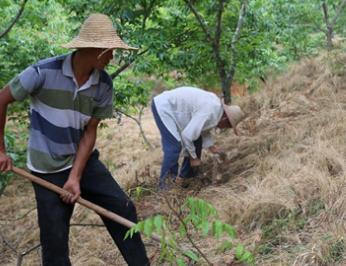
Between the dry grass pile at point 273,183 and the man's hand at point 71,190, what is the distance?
104 centimetres

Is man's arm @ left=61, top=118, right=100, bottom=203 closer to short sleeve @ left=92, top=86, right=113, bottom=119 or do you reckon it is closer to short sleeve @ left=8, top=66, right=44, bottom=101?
short sleeve @ left=92, top=86, right=113, bottom=119

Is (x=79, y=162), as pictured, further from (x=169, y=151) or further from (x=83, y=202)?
(x=169, y=151)

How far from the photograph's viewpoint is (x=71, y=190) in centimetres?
308

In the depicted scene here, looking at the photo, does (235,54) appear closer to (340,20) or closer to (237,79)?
(237,79)

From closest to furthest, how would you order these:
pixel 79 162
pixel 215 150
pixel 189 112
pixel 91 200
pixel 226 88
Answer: pixel 79 162
pixel 91 200
pixel 189 112
pixel 215 150
pixel 226 88

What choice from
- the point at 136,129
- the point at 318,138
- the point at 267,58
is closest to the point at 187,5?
the point at 267,58

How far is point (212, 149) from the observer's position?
19.1 feet

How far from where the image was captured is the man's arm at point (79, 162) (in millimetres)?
3072

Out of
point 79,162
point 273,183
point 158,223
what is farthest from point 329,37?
point 158,223

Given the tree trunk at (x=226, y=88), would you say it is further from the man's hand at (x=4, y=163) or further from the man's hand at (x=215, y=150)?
the man's hand at (x=4, y=163)

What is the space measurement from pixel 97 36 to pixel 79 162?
71cm

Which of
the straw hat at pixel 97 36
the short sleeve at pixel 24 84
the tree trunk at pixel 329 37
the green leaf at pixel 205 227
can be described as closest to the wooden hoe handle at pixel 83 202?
the short sleeve at pixel 24 84

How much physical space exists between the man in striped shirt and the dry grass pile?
3.08 ft

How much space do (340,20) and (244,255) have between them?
6.39 metres
